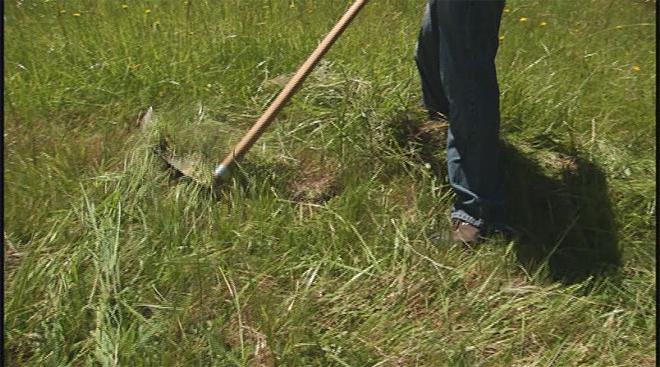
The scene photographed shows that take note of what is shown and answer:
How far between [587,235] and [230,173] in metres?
1.31

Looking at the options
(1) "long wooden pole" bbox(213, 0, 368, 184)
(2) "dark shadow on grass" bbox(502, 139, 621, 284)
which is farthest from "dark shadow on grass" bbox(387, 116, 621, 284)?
(1) "long wooden pole" bbox(213, 0, 368, 184)

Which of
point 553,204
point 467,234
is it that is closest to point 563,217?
point 553,204

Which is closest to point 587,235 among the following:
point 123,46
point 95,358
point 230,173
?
point 230,173

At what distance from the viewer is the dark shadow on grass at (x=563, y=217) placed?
267 cm

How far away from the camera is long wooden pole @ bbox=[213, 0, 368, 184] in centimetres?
278

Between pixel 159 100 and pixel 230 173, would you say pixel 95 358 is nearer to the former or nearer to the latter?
pixel 230 173

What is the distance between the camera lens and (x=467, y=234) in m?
2.67

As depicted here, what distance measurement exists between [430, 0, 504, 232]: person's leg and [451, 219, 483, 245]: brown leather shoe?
2cm

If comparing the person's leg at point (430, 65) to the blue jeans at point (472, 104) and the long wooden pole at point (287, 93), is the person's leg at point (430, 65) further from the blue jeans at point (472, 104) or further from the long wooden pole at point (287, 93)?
the long wooden pole at point (287, 93)

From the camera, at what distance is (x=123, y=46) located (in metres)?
3.53

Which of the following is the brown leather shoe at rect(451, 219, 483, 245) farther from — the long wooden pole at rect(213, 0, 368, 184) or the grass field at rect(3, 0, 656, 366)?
the long wooden pole at rect(213, 0, 368, 184)

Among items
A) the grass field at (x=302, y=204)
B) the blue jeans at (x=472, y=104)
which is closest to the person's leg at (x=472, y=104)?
the blue jeans at (x=472, y=104)

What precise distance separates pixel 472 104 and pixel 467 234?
44 centimetres

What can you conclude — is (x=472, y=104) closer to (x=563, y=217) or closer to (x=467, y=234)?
(x=467, y=234)
